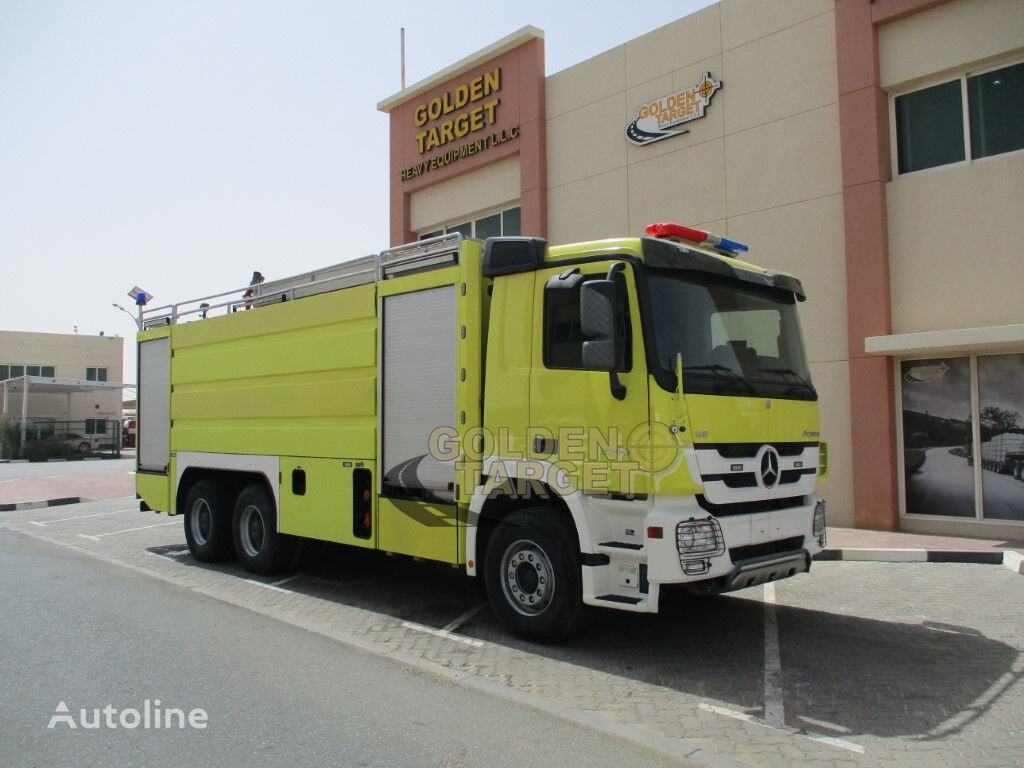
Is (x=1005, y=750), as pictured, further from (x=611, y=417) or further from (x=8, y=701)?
(x=8, y=701)

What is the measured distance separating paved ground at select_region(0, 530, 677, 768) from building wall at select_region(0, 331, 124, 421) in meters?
43.5

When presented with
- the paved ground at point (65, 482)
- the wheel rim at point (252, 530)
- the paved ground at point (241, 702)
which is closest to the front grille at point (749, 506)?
the paved ground at point (241, 702)

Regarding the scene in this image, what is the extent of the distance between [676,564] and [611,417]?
1049 millimetres

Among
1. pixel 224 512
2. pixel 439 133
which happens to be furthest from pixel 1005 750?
pixel 439 133

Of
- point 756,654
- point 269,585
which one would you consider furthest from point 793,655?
point 269,585

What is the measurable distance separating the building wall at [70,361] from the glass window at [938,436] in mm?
44763

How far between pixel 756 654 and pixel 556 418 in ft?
7.27

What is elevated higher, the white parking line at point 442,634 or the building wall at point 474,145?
the building wall at point 474,145

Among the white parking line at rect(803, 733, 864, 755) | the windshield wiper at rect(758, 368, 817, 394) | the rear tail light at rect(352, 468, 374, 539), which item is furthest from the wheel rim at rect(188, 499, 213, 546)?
the white parking line at rect(803, 733, 864, 755)

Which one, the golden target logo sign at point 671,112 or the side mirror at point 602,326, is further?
the golden target logo sign at point 671,112

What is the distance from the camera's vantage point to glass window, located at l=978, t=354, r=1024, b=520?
9977mm

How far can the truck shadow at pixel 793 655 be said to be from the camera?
4555 mm

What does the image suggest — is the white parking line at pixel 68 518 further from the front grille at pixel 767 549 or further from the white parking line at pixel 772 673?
the front grille at pixel 767 549

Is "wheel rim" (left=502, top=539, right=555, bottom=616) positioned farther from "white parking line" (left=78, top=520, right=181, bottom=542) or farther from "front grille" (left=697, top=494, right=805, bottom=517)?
"white parking line" (left=78, top=520, right=181, bottom=542)
